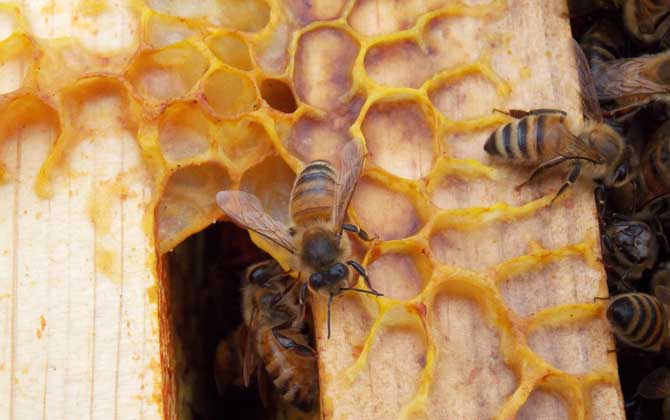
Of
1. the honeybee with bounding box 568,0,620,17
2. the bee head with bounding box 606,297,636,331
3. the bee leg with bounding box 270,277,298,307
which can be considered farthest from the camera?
the honeybee with bounding box 568,0,620,17

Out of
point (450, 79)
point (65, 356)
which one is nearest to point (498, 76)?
point (450, 79)

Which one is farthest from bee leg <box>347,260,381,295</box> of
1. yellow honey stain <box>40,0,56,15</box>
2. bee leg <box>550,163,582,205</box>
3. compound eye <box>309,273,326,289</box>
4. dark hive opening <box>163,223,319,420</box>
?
yellow honey stain <box>40,0,56,15</box>

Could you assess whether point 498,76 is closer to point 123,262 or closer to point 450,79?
point 450,79

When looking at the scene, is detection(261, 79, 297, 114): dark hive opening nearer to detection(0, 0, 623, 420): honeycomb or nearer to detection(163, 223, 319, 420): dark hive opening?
detection(0, 0, 623, 420): honeycomb

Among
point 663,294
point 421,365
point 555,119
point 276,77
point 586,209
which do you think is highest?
point 276,77

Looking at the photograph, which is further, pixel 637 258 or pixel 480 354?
pixel 637 258

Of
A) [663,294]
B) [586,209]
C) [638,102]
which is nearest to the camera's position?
[586,209]

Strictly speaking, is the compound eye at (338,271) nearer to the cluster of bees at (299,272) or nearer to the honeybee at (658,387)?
the cluster of bees at (299,272)

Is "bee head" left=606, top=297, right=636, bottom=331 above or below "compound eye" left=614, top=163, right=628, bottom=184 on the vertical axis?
below
